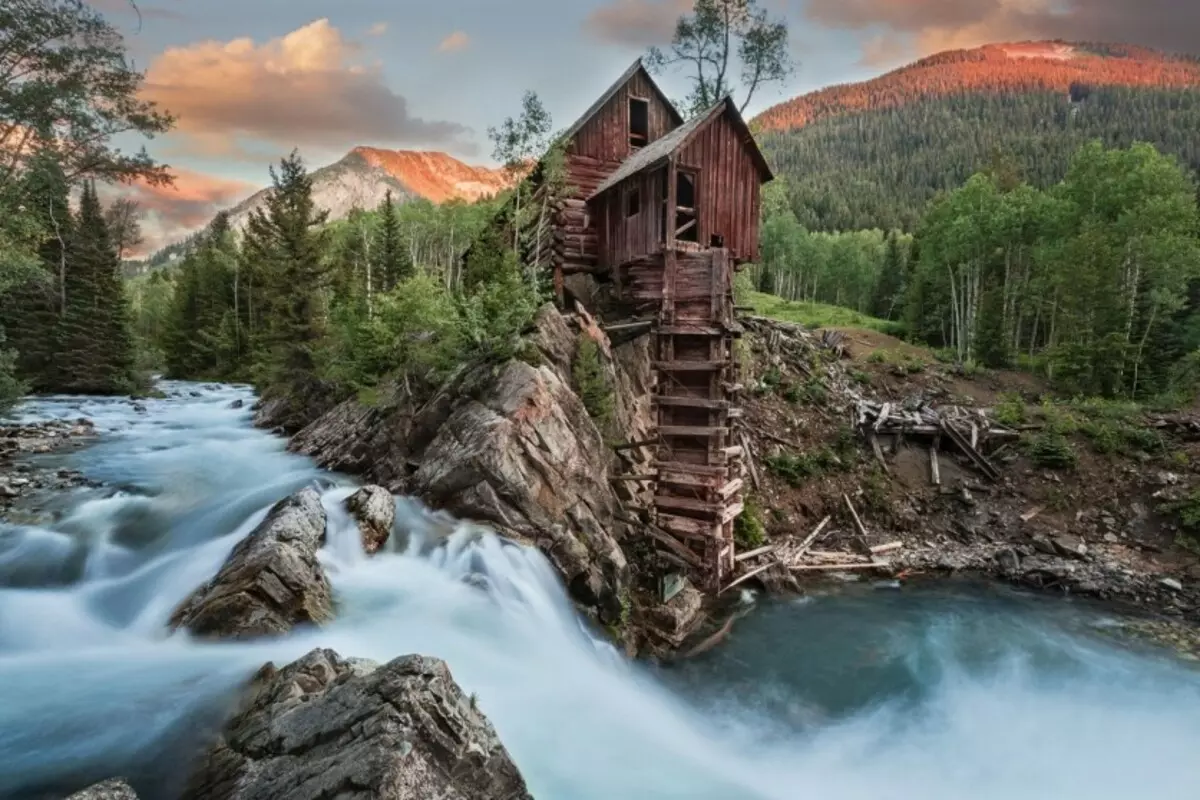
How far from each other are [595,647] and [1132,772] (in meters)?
9.18

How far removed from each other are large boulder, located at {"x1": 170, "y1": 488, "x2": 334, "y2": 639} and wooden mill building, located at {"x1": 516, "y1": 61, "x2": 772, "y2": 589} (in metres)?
8.95

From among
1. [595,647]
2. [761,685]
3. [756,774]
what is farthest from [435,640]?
[761,685]

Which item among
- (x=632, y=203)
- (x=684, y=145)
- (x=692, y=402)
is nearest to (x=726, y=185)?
(x=684, y=145)

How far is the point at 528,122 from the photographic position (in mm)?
25266

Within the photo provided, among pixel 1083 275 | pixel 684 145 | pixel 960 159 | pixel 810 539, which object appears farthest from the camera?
pixel 960 159

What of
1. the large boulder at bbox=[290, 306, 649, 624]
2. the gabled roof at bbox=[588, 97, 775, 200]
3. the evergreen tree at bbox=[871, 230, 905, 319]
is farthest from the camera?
the evergreen tree at bbox=[871, 230, 905, 319]

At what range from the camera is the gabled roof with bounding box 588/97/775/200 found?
18328 millimetres

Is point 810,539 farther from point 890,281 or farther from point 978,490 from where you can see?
point 890,281

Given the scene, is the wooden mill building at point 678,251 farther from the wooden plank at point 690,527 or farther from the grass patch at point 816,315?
the grass patch at point 816,315

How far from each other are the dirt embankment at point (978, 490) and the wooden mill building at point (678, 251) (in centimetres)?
304

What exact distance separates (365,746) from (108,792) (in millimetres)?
2287

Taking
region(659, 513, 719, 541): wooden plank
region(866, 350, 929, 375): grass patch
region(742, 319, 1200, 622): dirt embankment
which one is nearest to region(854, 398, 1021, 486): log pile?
region(742, 319, 1200, 622): dirt embankment

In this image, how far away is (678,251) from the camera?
17750 mm

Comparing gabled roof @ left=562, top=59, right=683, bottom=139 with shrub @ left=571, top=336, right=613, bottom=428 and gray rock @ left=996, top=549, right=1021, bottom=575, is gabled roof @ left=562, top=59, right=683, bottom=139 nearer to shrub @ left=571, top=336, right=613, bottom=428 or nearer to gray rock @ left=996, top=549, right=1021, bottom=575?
shrub @ left=571, top=336, right=613, bottom=428
